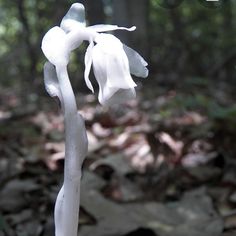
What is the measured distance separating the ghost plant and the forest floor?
0.45 metres

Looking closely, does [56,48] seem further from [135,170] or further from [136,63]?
[135,170]

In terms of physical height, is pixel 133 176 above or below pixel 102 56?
below

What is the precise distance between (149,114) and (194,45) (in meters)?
3.60

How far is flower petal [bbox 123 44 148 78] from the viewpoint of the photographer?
1.18 metres

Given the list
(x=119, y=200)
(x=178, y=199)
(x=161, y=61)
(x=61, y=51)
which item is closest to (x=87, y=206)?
(x=119, y=200)

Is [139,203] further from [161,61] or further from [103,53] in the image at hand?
[161,61]

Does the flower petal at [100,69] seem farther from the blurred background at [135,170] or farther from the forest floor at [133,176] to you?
the forest floor at [133,176]

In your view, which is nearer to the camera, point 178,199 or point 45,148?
point 178,199

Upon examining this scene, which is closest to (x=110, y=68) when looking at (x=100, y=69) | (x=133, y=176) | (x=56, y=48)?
(x=100, y=69)

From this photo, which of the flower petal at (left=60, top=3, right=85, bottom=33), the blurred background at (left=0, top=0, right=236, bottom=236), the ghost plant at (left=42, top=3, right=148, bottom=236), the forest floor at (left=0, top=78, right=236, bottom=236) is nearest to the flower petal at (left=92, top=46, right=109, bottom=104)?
the ghost plant at (left=42, top=3, right=148, bottom=236)

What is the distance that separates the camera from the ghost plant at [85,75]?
1.11 metres

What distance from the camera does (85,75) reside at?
1.12 meters

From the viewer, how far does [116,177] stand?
7.99 feet

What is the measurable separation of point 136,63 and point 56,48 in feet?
0.58
